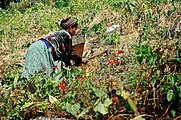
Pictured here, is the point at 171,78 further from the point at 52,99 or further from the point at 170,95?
the point at 52,99

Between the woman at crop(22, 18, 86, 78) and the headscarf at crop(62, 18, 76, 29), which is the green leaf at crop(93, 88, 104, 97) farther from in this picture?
the headscarf at crop(62, 18, 76, 29)

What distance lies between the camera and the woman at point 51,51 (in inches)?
175

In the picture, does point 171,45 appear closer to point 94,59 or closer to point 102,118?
point 102,118

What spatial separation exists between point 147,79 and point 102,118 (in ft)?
1.50

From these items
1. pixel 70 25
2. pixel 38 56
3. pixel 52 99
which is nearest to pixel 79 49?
pixel 70 25

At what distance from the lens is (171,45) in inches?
100

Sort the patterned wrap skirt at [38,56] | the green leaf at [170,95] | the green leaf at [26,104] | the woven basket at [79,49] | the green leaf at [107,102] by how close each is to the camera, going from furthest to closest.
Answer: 1. the woven basket at [79,49]
2. the patterned wrap skirt at [38,56]
3. the green leaf at [26,104]
4. the green leaf at [107,102]
5. the green leaf at [170,95]

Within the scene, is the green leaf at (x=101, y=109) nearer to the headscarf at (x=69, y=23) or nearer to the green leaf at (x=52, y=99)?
the green leaf at (x=52, y=99)

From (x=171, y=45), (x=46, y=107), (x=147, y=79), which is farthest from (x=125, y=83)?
(x=46, y=107)

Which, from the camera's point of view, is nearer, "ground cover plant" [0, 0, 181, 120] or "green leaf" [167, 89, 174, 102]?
"green leaf" [167, 89, 174, 102]

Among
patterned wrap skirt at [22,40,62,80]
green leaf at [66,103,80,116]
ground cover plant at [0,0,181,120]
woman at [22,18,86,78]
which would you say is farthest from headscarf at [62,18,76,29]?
green leaf at [66,103,80,116]

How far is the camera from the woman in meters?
4.44

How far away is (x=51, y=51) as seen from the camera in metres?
4.50

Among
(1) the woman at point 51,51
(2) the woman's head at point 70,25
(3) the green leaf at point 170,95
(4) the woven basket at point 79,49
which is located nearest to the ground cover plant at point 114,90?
(3) the green leaf at point 170,95
